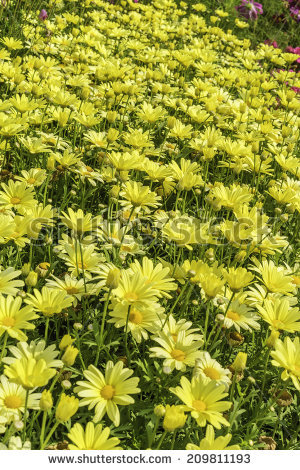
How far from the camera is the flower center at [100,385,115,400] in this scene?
58.5 inches

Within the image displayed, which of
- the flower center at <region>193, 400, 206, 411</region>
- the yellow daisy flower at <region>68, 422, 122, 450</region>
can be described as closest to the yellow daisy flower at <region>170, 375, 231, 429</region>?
the flower center at <region>193, 400, 206, 411</region>

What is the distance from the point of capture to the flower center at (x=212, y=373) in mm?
1617

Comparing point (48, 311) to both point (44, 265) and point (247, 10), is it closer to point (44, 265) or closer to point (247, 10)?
point (44, 265)

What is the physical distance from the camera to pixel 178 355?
166 centimetres

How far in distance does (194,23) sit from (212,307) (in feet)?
17.0

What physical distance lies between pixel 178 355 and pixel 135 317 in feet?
0.65

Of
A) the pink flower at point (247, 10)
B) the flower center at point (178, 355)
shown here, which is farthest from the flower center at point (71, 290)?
the pink flower at point (247, 10)

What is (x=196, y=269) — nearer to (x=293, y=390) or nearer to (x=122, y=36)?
(x=293, y=390)

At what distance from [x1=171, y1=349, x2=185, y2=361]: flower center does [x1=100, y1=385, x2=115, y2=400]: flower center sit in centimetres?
25

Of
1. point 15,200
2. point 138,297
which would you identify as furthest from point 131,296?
point 15,200

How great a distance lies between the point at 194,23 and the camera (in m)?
6.35

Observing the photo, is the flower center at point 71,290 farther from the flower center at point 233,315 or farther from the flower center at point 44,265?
the flower center at point 233,315

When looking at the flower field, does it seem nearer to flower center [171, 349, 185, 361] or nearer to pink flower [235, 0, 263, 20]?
flower center [171, 349, 185, 361]
